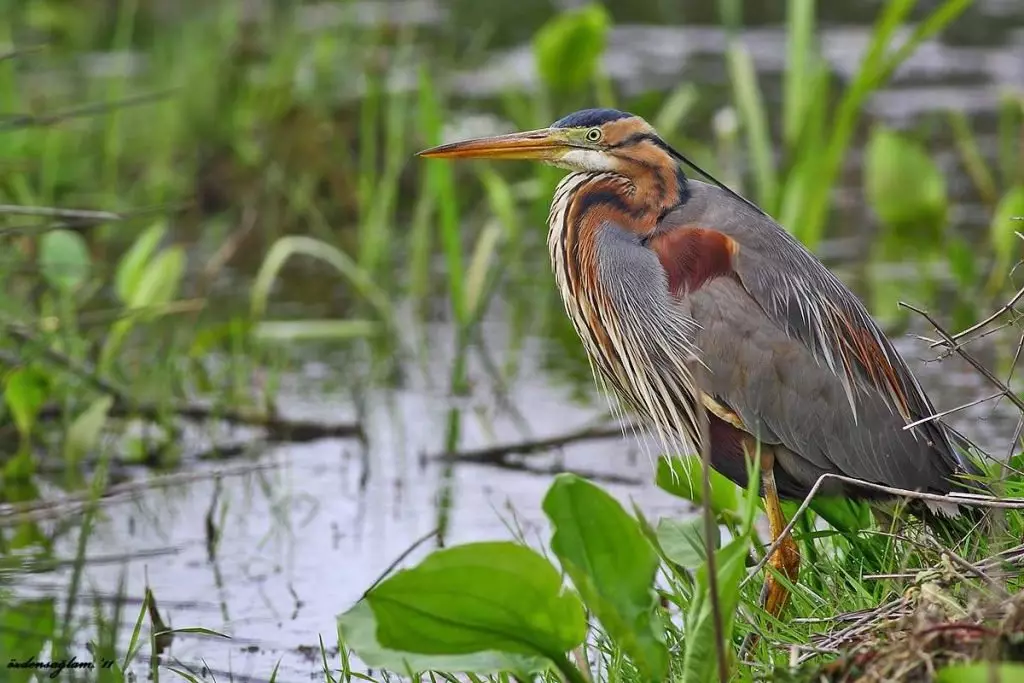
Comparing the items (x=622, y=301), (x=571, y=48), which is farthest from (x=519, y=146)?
(x=571, y=48)

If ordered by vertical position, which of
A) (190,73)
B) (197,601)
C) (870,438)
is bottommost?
(197,601)

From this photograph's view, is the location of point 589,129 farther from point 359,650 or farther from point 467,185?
point 467,185

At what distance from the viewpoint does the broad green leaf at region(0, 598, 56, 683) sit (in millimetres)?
3496

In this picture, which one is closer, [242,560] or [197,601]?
[197,601]

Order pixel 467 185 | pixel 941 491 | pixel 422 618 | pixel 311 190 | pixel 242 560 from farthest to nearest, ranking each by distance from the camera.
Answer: pixel 467 185 → pixel 311 190 → pixel 242 560 → pixel 941 491 → pixel 422 618

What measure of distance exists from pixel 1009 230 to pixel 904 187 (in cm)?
128

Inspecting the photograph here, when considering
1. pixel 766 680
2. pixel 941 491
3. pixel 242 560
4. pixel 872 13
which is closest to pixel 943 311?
pixel 941 491

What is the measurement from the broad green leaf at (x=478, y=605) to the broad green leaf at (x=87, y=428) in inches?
95.4

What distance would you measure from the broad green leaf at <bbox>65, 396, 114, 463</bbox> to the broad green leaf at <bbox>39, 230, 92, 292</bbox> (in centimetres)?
48

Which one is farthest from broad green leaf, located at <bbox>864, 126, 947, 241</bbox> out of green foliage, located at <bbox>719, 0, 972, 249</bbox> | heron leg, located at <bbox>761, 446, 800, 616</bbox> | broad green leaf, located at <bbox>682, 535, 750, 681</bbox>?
broad green leaf, located at <bbox>682, 535, 750, 681</bbox>

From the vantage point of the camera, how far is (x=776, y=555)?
11.4 feet

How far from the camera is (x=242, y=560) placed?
4387 mm

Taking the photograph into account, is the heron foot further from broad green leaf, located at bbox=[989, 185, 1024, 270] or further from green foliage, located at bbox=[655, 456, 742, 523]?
broad green leaf, located at bbox=[989, 185, 1024, 270]

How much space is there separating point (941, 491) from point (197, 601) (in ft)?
6.12
